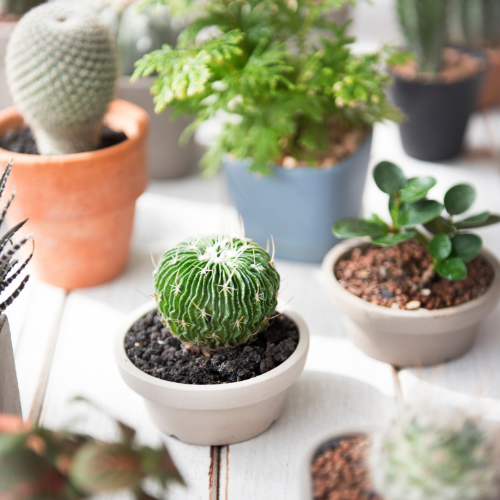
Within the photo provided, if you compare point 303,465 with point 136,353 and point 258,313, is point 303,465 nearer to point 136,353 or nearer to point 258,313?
point 258,313

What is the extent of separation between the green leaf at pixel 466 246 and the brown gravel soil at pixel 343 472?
1.56 feet

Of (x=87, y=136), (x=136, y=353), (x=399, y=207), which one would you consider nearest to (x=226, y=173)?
(x=87, y=136)

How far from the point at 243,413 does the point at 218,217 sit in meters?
0.80

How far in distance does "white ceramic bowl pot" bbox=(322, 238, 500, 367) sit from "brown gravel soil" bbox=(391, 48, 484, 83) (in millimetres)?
846

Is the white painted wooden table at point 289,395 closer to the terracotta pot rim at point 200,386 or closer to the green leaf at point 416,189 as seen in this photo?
the terracotta pot rim at point 200,386

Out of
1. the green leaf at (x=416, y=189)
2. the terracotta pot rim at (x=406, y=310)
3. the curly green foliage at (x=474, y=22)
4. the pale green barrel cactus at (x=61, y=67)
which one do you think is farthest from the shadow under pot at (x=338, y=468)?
the curly green foliage at (x=474, y=22)

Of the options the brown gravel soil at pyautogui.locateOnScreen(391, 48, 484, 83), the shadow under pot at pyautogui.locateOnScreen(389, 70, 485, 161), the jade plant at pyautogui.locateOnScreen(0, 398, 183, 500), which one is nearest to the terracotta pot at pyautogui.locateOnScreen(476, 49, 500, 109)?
the brown gravel soil at pyautogui.locateOnScreen(391, 48, 484, 83)

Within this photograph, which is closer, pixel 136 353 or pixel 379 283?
pixel 136 353

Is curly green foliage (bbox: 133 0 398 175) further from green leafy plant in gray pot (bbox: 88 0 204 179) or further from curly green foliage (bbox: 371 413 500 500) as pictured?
curly green foliage (bbox: 371 413 500 500)

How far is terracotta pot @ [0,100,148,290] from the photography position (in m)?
1.19

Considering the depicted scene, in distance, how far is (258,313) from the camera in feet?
2.79

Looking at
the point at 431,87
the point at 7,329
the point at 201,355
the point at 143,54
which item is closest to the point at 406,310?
the point at 201,355

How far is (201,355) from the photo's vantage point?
0.92 metres

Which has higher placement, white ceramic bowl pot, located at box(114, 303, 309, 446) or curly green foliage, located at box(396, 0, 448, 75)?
curly green foliage, located at box(396, 0, 448, 75)
